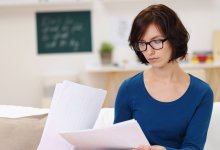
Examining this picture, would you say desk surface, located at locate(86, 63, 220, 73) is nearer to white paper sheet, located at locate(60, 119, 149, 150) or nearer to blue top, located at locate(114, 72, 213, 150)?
blue top, located at locate(114, 72, 213, 150)

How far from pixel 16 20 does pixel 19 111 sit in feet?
8.69

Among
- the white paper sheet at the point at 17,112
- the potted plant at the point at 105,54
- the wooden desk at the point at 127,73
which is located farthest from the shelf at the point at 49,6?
the white paper sheet at the point at 17,112

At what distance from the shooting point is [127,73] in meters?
4.03

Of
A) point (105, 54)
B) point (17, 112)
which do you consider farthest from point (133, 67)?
point (17, 112)

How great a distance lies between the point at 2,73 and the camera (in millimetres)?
4254

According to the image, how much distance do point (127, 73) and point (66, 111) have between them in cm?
279

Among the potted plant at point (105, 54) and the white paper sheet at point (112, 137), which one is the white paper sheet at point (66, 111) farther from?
the potted plant at point (105, 54)

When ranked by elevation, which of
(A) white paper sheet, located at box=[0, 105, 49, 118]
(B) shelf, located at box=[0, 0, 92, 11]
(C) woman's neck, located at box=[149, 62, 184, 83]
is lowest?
(A) white paper sheet, located at box=[0, 105, 49, 118]

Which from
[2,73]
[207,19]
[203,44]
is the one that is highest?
[207,19]

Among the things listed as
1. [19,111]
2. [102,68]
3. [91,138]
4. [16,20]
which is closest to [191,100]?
[91,138]

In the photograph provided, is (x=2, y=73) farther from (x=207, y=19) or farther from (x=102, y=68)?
(x=207, y=19)

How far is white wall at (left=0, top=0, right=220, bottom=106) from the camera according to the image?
13.6 ft

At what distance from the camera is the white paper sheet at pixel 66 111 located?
126 cm

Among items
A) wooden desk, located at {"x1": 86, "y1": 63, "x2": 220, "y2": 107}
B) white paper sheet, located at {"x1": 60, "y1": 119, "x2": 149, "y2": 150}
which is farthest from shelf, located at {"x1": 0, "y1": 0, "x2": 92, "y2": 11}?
white paper sheet, located at {"x1": 60, "y1": 119, "x2": 149, "y2": 150}
